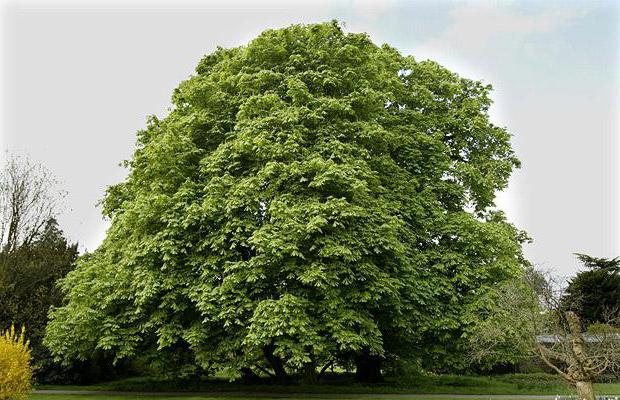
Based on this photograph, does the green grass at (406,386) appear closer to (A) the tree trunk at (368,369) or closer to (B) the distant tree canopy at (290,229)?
(A) the tree trunk at (368,369)

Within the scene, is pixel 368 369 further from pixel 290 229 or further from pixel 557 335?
pixel 557 335

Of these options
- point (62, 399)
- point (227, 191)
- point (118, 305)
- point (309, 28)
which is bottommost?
point (62, 399)

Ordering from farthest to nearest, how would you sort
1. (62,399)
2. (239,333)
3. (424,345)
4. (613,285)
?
1. (613,285)
2. (424,345)
3. (62,399)
4. (239,333)

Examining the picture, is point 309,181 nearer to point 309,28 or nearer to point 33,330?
point 309,28

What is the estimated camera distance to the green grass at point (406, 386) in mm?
22422

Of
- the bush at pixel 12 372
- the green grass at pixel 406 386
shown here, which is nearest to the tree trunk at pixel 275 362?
the green grass at pixel 406 386

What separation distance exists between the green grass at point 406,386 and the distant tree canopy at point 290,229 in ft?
4.07

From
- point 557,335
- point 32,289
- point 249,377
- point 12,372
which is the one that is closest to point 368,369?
point 249,377

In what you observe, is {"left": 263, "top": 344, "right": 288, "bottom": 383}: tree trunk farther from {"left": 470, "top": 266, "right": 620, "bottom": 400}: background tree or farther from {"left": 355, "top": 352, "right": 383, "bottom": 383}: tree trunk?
{"left": 470, "top": 266, "right": 620, "bottom": 400}: background tree

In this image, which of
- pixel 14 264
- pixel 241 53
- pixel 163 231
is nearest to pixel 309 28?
pixel 241 53

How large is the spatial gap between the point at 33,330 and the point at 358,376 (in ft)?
50.0

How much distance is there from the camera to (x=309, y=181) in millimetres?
19828

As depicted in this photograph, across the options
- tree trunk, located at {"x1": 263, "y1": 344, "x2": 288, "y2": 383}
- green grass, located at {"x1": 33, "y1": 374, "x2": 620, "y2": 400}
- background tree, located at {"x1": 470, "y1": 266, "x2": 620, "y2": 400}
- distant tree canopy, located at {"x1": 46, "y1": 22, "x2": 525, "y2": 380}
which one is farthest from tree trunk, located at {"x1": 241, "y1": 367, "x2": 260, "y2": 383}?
background tree, located at {"x1": 470, "y1": 266, "x2": 620, "y2": 400}

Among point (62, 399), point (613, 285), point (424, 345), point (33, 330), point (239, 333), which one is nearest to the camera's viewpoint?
point (239, 333)
